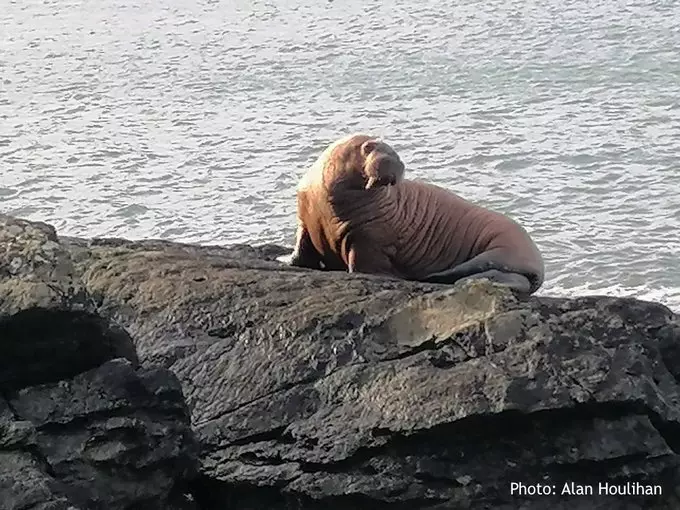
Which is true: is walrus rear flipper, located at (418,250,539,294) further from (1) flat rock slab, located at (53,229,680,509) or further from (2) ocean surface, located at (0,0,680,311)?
(2) ocean surface, located at (0,0,680,311)

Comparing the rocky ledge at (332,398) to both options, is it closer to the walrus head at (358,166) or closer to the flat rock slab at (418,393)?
the flat rock slab at (418,393)

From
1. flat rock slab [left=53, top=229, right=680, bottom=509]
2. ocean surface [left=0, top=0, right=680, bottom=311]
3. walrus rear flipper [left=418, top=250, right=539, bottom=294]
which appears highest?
flat rock slab [left=53, top=229, right=680, bottom=509]

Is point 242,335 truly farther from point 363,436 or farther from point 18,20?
point 18,20

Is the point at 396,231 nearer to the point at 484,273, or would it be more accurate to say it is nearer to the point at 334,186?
the point at 334,186

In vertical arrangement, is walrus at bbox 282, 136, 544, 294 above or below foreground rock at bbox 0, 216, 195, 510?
below

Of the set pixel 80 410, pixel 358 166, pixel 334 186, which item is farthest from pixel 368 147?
pixel 80 410

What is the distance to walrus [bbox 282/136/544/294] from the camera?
14.9ft

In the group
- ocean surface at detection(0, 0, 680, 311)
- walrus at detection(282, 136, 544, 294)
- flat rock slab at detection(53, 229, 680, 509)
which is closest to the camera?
flat rock slab at detection(53, 229, 680, 509)

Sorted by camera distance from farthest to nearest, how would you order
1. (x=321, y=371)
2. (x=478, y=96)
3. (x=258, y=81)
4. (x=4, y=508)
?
(x=258, y=81) → (x=478, y=96) → (x=321, y=371) → (x=4, y=508)

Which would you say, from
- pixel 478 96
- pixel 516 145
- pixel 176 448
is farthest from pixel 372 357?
pixel 478 96

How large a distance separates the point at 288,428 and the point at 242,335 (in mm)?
429

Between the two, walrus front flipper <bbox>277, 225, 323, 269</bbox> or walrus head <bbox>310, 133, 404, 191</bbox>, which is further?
walrus front flipper <bbox>277, 225, 323, 269</bbox>

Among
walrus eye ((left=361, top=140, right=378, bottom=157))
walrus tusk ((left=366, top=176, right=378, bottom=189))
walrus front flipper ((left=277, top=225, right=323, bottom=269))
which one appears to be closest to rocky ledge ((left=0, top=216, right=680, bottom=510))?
walrus tusk ((left=366, top=176, right=378, bottom=189))

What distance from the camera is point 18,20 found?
15.1 meters
